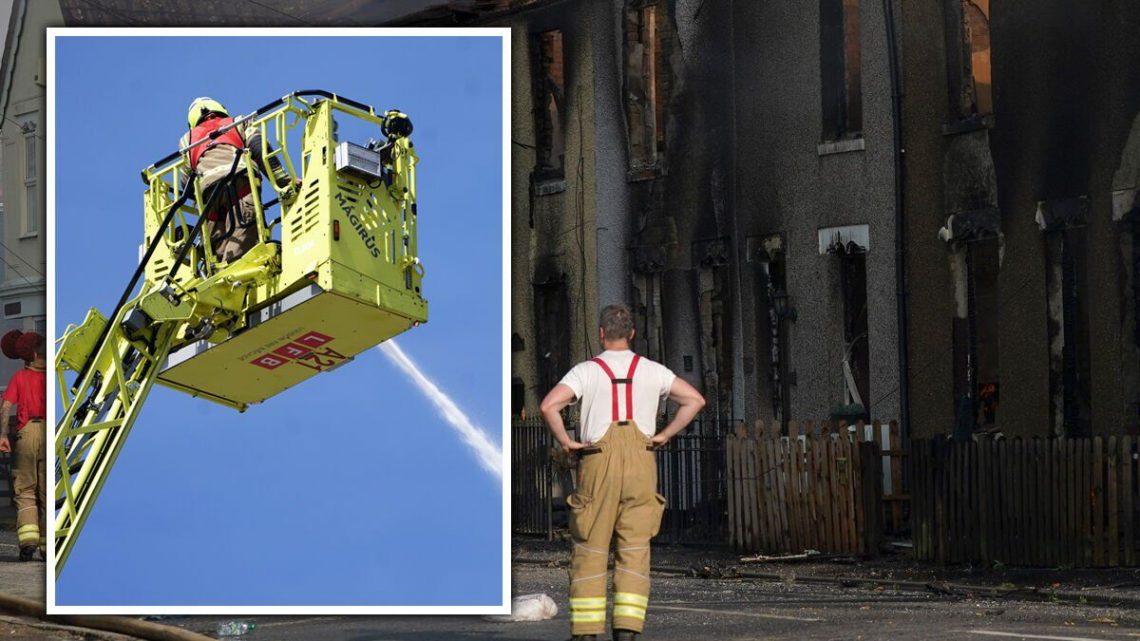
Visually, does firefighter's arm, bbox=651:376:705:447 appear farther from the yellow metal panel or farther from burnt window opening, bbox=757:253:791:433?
burnt window opening, bbox=757:253:791:433

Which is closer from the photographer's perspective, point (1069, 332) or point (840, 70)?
point (1069, 332)

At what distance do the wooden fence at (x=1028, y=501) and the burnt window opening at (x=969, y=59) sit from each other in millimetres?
6056

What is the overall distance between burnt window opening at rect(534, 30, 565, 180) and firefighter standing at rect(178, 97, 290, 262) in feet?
67.4

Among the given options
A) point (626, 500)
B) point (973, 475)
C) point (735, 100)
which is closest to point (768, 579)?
point (973, 475)

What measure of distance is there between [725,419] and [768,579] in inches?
379

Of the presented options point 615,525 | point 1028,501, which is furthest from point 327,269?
point 1028,501

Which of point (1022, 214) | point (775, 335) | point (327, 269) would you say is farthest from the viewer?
point (775, 335)

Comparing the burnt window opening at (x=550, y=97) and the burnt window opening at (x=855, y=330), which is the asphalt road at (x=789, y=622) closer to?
the burnt window opening at (x=855, y=330)

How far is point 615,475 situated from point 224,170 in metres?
2.48

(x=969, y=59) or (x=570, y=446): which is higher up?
(x=969, y=59)

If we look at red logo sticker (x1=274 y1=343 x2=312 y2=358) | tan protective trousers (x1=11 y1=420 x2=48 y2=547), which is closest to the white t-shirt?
red logo sticker (x1=274 y1=343 x2=312 y2=358)

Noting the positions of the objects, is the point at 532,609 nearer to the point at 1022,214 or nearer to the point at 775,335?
the point at 1022,214

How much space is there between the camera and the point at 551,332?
104 ft

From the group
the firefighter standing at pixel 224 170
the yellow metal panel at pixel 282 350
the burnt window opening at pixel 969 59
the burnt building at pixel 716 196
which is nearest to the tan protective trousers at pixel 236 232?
A: the firefighter standing at pixel 224 170
